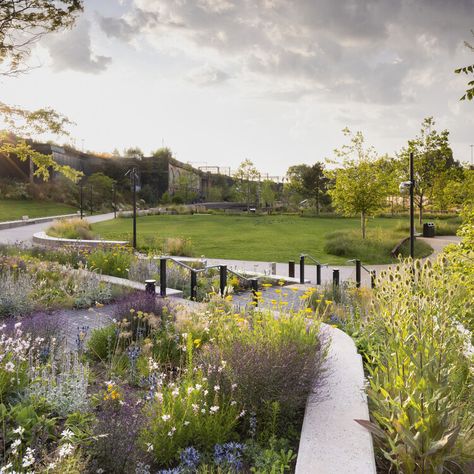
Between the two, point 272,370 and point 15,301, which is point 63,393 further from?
point 15,301

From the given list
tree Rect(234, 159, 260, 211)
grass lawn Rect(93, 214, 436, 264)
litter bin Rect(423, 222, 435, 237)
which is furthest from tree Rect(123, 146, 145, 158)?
litter bin Rect(423, 222, 435, 237)

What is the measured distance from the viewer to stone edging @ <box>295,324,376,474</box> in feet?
10.7

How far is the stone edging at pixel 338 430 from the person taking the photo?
3256 millimetres

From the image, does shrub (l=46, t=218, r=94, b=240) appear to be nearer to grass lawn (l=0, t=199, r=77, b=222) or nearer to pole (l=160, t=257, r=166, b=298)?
pole (l=160, t=257, r=166, b=298)

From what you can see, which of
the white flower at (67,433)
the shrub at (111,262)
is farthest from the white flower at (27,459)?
the shrub at (111,262)

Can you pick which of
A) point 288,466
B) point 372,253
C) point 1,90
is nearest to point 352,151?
A: point 372,253

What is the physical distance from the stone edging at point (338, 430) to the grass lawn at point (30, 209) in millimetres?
37216

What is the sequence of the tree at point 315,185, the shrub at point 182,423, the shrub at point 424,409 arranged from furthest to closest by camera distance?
the tree at point 315,185, the shrub at point 182,423, the shrub at point 424,409

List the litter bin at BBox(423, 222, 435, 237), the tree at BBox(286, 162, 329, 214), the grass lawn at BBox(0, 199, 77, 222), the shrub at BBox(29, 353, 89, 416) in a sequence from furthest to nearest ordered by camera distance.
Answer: the tree at BBox(286, 162, 329, 214), the grass lawn at BBox(0, 199, 77, 222), the litter bin at BBox(423, 222, 435, 237), the shrub at BBox(29, 353, 89, 416)

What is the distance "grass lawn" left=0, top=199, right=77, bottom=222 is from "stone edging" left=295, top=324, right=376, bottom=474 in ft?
122

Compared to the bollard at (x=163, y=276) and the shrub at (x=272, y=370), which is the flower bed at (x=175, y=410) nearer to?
the shrub at (x=272, y=370)

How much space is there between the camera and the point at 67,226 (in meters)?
25.1

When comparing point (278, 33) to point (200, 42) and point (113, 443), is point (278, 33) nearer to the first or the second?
point (200, 42)

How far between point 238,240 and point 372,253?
8.74m
